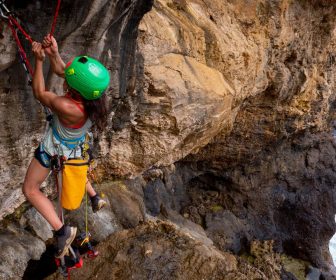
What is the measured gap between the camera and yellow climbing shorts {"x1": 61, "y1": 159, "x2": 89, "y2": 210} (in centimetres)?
425

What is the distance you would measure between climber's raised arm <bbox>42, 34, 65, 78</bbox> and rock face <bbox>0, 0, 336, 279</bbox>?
0.61m

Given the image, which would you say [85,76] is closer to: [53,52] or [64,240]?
[53,52]

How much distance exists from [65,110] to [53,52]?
605 mm

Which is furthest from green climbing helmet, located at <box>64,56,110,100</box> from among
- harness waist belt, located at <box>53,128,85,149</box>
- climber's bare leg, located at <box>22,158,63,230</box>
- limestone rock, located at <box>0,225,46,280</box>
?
limestone rock, located at <box>0,225,46,280</box>

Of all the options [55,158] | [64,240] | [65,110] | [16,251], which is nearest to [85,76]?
[65,110]

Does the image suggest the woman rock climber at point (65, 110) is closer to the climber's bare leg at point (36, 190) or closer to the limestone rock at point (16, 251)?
the climber's bare leg at point (36, 190)

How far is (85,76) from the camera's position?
351 centimetres

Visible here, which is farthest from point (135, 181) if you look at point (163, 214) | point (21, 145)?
point (21, 145)

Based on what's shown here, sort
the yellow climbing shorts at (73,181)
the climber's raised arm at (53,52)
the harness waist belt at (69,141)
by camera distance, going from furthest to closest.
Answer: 1. the yellow climbing shorts at (73,181)
2. the harness waist belt at (69,141)
3. the climber's raised arm at (53,52)

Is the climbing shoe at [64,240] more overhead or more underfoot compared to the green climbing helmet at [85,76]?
more underfoot

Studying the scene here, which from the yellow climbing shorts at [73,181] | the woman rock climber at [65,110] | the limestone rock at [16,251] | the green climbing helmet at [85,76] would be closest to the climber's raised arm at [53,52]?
the woman rock climber at [65,110]

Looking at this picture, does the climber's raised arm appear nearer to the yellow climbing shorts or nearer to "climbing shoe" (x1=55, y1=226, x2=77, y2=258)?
the yellow climbing shorts

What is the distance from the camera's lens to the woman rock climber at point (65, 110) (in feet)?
11.6

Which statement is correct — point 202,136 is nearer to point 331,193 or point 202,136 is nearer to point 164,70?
point 164,70
